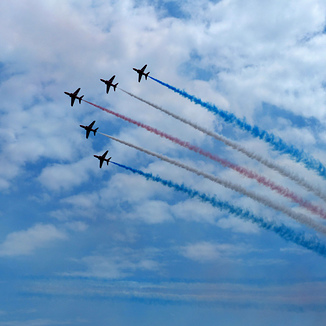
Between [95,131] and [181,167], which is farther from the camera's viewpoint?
[95,131]

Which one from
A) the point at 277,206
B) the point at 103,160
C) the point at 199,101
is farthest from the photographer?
the point at 103,160

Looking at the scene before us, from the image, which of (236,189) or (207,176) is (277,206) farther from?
(207,176)

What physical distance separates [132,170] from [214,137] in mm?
24973

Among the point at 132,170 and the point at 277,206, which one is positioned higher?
the point at 132,170

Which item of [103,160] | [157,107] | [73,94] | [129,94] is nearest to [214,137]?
[157,107]

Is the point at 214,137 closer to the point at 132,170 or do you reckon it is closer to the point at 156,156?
the point at 156,156

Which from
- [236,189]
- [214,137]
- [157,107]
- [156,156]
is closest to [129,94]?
[157,107]

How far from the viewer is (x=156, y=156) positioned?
119500mm

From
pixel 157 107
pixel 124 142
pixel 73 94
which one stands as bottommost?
pixel 124 142

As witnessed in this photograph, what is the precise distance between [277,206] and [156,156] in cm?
3437

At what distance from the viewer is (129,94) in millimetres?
121625

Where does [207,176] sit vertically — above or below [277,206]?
above

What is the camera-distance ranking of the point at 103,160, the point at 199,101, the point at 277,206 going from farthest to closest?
the point at 103,160 → the point at 199,101 → the point at 277,206

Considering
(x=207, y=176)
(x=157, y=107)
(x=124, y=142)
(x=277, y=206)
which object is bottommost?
(x=277, y=206)
